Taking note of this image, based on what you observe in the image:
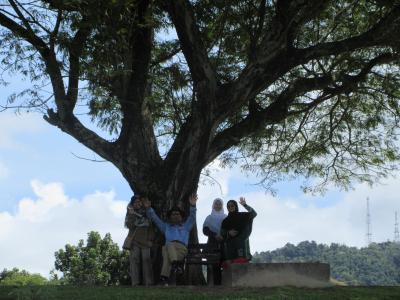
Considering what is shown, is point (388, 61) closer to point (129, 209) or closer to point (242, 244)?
point (242, 244)

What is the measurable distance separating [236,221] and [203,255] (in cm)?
88

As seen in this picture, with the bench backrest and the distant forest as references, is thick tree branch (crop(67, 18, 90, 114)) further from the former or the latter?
the distant forest

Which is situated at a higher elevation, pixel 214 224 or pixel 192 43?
pixel 192 43

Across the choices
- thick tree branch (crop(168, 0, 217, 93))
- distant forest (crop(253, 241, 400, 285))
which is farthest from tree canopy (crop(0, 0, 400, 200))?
distant forest (crop(253, 241, 400, 285))

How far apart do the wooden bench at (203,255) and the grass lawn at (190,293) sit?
1.89 m

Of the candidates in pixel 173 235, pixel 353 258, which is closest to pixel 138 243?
pixel 173 235

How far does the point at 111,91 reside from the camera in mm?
14766

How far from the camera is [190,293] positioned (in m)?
9.56

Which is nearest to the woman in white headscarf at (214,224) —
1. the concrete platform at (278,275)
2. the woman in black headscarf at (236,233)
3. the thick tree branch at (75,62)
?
the woman in black headscarf at (236,233)

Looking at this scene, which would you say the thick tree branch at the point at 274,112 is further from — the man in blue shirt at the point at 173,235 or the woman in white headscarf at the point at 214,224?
the man in blue shirt at the point at 173,235

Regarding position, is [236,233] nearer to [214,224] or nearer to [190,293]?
[214,224]

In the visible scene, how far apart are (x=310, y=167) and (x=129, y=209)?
862 centimetres

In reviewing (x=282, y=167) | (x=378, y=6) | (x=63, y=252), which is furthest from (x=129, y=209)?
(x=63, y=252)

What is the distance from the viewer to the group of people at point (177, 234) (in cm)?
1211
